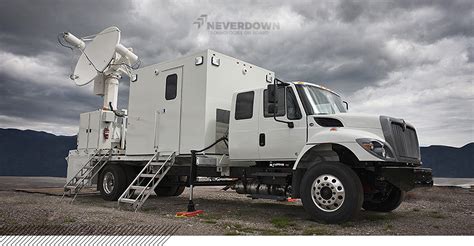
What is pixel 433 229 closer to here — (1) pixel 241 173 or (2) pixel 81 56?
(1) pixel 241 173

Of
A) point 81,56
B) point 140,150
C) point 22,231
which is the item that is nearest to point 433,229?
point 22,231

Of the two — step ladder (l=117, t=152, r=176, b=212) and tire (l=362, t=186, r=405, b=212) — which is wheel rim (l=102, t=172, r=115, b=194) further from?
tire (l=362, t=186, r=405, b=212)

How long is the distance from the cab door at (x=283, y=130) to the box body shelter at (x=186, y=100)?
1.24m

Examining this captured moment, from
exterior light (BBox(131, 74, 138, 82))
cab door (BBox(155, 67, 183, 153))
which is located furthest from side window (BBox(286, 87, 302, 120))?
exterior light (BBox(131, 74, 138, 82))

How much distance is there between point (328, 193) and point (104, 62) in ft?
27.5

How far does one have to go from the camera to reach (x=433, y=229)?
6.02 m

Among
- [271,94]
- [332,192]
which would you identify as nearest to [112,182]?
[271,94]

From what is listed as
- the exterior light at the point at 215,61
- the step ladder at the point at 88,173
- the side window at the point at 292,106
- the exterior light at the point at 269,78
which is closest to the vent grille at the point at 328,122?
the side window at the point at 292,106

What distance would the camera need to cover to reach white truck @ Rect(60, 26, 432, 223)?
633cm

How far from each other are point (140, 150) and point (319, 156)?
15.9 feet

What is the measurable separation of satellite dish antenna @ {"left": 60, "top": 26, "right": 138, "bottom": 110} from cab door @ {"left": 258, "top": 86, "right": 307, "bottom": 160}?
20.2 feet

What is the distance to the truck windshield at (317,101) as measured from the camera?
7145 millimetres

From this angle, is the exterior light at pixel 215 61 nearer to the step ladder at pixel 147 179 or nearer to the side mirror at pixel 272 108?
the side mirror at pixel 272 108

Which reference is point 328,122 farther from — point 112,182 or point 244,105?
point 112,182
